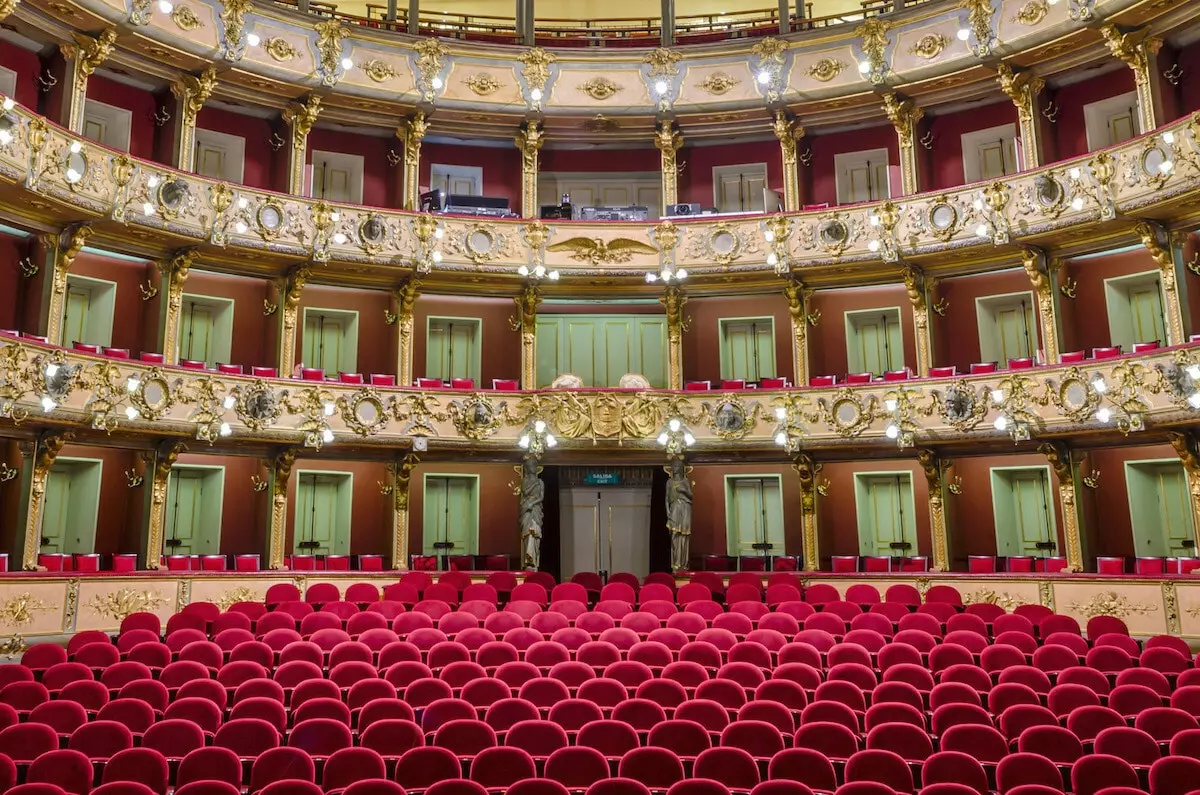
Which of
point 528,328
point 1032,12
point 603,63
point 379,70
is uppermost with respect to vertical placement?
point 603,63

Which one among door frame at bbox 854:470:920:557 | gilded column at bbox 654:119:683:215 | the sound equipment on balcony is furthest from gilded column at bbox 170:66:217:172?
door frame at bbox 854:470:920:557

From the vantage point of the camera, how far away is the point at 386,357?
20.5 metres

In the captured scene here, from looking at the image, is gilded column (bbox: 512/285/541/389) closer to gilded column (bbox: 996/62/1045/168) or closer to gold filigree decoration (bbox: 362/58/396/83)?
gold filigree decoration (bbox: 362/58/396/83)

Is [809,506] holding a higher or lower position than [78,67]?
lower

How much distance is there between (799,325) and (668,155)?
4732 mm

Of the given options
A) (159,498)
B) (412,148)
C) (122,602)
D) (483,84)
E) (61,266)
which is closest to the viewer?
(122,602)

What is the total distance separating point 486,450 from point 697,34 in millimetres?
11728

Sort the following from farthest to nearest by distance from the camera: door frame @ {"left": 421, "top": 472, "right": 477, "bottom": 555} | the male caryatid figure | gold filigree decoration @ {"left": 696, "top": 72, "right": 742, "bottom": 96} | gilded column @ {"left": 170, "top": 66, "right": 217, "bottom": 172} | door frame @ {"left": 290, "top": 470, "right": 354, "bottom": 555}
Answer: gold filigree decoration @ {"left": 696, "top": 72, "right": 742, "bottom": 96}, door frame @ {"left": 421, "top": 472, "right": 477, "bottom": 555}, door frame @ {"left": 290, "top": 470, "right": 354, "bottom": 555}, the male caryatid figure, gilded column @ {"left": 170, "top": 66, "right": 217, "bottom": 172}

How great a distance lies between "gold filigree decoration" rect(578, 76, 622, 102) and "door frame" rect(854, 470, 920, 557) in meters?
9.52

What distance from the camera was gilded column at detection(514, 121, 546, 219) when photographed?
20834mm

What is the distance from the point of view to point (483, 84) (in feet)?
67.1

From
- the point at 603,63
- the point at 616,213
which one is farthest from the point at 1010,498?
the point at 603,63

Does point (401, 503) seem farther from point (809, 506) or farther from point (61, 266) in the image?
point (809, 506)

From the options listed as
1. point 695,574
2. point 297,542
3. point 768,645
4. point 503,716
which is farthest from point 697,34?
point 503,716
